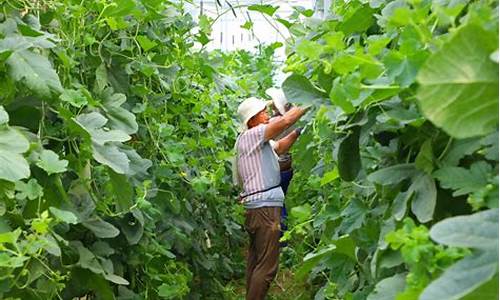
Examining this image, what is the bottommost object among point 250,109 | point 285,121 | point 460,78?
point 250,109

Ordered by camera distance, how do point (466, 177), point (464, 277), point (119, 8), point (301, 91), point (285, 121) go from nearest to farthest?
point (464, 277), point (466, 177), point (301, 91), point (119, 8), point (285, 121)

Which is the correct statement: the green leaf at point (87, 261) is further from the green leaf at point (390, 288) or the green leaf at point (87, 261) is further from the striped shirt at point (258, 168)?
the striped shirt at point (258, 168)

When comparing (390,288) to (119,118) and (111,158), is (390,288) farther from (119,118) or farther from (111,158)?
(119,118)

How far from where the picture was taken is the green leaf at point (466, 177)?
0.79 metres

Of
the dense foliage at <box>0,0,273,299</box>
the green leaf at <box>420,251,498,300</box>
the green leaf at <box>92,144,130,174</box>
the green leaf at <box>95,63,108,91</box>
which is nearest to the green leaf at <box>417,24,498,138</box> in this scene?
the green leaf at <box>420,251,498,300</box>

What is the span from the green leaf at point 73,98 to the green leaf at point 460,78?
118 cm

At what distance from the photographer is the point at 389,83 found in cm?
93

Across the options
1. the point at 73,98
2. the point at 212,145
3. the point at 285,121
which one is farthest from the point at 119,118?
the point at 285,121

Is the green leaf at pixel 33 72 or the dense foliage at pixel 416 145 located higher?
the dense foliage at pixel 416 145

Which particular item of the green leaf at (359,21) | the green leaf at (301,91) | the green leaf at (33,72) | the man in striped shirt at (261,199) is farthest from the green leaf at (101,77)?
the man in striped shirt at (261,199)

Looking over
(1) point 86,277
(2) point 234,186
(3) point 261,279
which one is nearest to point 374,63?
(1) point 86,277

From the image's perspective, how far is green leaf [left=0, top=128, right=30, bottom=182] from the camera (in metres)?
1.24

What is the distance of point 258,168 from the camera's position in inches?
149

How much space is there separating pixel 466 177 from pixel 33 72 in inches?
38.8
